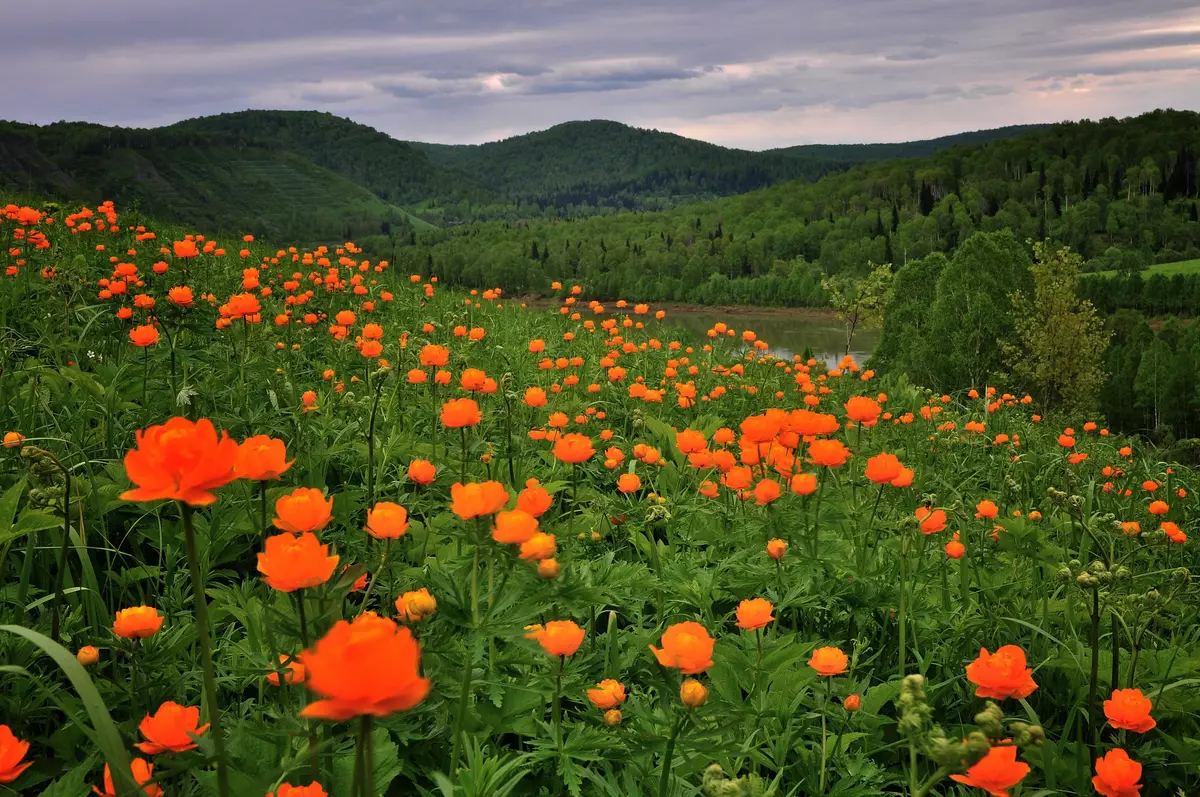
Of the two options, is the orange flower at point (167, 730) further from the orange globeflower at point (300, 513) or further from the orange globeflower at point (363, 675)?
the orange globeflower at point (363, 675)

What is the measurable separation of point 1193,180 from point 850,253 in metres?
55.5

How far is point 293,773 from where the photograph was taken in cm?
128

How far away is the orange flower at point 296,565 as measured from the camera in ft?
3.30

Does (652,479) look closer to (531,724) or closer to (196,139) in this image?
(531,724)

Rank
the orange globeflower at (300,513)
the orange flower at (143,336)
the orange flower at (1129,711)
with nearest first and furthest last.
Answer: the orange globeflower at (300,513), the orange flower at (1129,711), the orange flower at (143,336)

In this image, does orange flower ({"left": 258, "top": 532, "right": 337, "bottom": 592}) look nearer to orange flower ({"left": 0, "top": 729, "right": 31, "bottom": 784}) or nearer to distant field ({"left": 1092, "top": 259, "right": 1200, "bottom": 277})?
orange flower ({"left": 0, "top": 729, "right": 31, "bottom": 784})

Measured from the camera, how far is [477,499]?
1.36 m

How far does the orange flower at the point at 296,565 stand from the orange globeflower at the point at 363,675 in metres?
0.37

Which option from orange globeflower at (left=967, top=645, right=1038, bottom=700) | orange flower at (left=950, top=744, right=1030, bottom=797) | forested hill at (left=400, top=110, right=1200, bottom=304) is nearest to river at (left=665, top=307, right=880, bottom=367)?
forested hill at (left=400, top=110, right=1200, bottom=304)

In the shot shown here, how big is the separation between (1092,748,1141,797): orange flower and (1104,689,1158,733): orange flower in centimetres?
42

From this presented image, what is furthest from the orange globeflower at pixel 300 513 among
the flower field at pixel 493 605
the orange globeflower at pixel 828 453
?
the orange globeflower at pixel 828 453

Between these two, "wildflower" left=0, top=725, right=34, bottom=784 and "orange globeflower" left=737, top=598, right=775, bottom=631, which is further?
"orange globeflower" left=737, top=598, right=775, bottom=631

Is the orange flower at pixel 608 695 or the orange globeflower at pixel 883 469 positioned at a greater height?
the orange globeflower at pixel 883 469

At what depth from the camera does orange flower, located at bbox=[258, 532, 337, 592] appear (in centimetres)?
101
